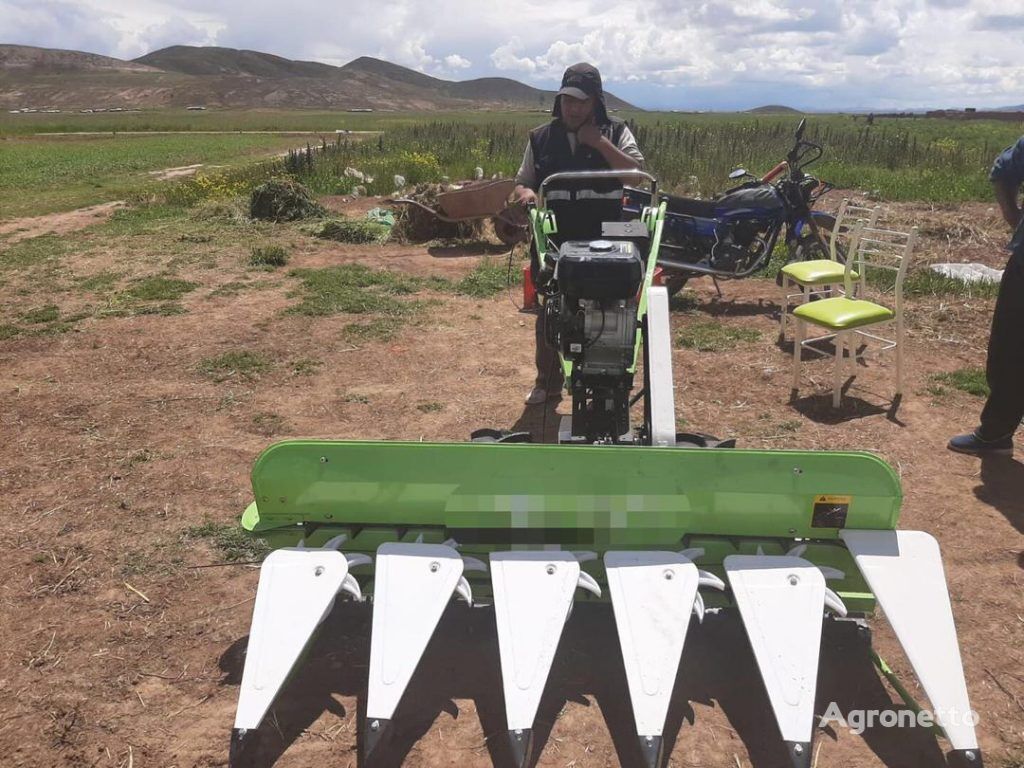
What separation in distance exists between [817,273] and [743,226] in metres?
1.91

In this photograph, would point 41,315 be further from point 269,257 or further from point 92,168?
point 92,168

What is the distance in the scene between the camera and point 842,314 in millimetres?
4820

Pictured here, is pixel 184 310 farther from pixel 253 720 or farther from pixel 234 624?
pixel 253 720

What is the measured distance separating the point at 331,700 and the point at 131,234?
1026 cm

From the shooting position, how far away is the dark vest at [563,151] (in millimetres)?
4266

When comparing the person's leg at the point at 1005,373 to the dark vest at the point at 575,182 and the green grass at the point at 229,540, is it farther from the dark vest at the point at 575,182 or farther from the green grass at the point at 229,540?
the green grass at the point at 229,540

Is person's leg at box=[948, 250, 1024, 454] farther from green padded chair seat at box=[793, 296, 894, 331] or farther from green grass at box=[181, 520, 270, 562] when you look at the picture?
green grass at box=[181, 520, 270, 562]

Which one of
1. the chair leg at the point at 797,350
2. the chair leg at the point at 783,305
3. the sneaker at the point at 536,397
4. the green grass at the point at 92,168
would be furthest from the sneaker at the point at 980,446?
the green grass at the point at 92,168

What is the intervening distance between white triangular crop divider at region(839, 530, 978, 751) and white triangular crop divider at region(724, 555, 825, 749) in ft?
0.65

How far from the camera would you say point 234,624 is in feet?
9.20

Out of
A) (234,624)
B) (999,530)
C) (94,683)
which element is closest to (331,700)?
(234,624)

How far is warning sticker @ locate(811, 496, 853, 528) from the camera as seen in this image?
2410mm

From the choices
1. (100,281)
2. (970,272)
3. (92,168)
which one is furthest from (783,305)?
(92,168)

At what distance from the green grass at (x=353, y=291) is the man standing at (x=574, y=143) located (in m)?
2.98
